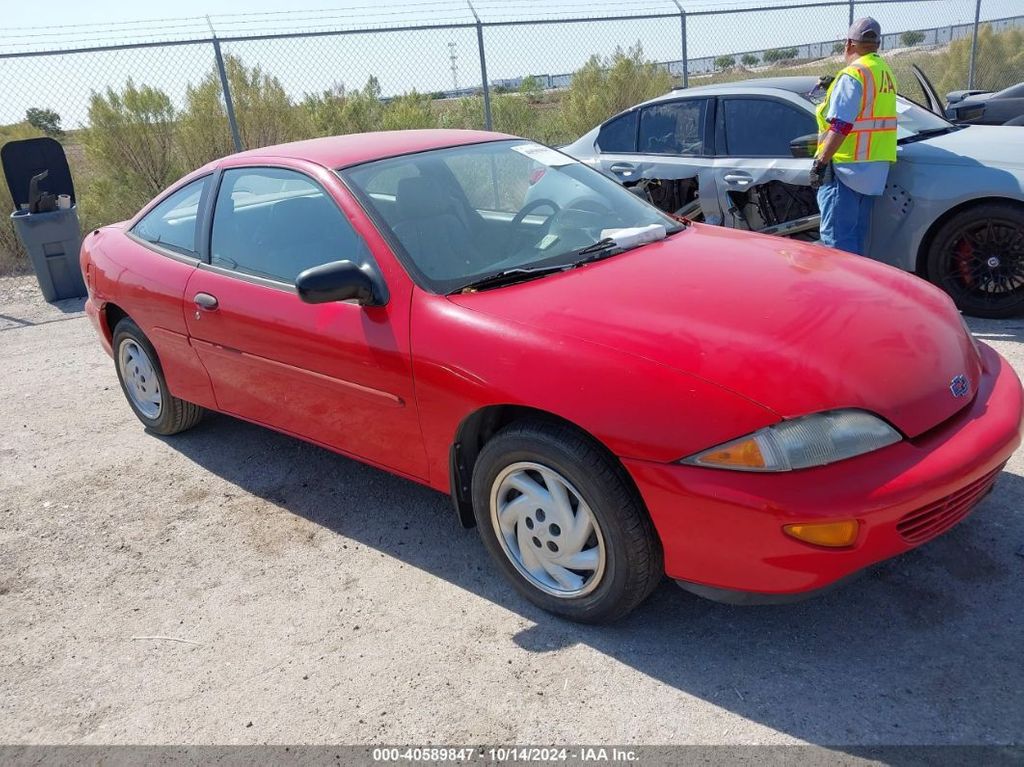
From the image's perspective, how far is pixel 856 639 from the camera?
2768mm

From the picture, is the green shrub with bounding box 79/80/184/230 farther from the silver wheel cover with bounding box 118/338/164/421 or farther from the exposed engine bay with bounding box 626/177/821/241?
the exposed engine bay with bounding box 626/177/821/241

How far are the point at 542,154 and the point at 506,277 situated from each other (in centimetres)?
121

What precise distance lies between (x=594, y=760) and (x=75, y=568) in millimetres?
2466

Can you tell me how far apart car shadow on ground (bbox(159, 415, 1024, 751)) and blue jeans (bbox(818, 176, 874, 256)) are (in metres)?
2.36

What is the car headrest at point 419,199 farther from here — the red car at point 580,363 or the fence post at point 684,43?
the fence post at point 684,43

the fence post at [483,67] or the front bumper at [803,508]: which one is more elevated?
the fence post at [483,67]

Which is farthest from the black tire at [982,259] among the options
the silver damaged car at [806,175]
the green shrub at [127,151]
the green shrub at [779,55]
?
the green shrub at [779,55]

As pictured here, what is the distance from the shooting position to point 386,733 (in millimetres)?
2576

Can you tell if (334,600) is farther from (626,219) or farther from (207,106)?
(207,106)

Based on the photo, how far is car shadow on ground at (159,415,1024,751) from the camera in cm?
243

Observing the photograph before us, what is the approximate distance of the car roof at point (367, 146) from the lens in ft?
12.3

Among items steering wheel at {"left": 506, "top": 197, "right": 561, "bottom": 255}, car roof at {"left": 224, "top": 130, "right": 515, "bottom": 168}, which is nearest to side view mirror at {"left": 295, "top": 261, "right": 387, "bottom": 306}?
steering wheel at {"left": 506, "top": 197, "right": 561, "bottom": 255}

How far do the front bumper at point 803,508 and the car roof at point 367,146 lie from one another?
1965mm

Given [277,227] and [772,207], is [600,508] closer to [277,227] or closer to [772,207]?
[277,227]
